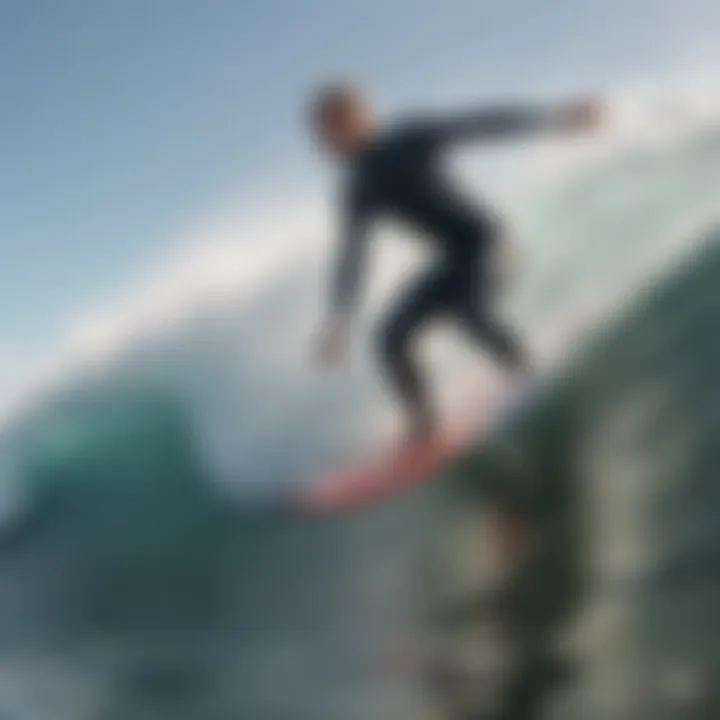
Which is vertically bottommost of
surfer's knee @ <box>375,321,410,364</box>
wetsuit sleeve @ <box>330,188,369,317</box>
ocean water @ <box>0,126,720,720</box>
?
ocean water @ <box>0,126,720,720</box>

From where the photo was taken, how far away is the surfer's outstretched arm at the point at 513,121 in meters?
1.25

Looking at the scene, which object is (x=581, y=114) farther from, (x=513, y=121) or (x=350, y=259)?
(x=350, y=259)

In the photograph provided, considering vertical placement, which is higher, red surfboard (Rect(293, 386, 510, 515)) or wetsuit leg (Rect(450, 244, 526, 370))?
wetsuit leg (Rect(450, 244, 526, 370))

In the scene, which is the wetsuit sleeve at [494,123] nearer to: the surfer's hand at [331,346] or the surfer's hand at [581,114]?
the surfer's hand at [581,114]

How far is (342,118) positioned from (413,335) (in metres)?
0.24

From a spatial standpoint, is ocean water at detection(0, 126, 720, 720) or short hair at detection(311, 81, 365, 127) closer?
ocean water at detection(0, 126, 720, 720)

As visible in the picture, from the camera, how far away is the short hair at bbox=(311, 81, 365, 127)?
129 cm

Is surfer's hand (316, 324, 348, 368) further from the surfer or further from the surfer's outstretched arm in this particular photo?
the surfer's outstretched arm

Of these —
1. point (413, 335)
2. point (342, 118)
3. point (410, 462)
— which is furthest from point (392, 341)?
point (342, 118)

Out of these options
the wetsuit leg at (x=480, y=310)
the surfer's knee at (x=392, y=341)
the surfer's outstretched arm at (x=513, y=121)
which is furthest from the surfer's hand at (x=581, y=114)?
the surfer's knee at (x=392, y=341)

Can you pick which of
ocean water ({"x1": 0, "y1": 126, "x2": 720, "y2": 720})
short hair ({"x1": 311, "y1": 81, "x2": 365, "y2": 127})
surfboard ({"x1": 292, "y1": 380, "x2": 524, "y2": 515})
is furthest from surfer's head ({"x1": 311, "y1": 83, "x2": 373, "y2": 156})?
surfboard ({"x1": 292, "y1": 380, "x2": 524, "y2": 515})

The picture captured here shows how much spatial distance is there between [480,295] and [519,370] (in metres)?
0.08

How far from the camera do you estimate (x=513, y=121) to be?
1.24 meters

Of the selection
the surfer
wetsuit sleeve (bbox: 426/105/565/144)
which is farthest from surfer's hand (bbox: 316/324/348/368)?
wetsuit sleeve (bbox: 426/105/565/144)
